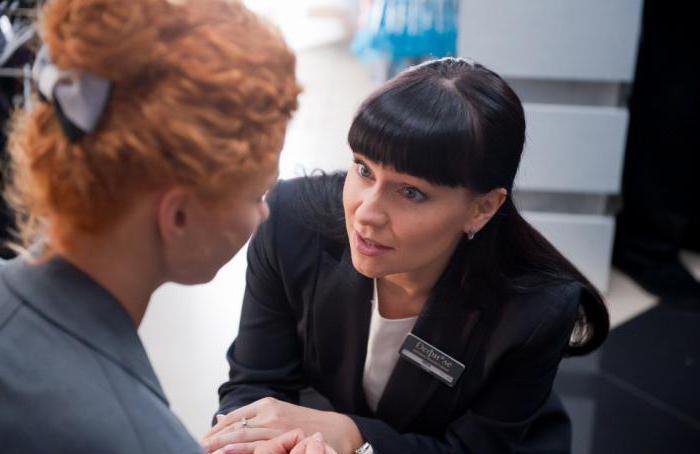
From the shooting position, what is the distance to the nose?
121 centimetres

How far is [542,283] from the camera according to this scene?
1.38 m

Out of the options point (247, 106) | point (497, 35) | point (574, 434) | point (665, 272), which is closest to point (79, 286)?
point (247, 106)

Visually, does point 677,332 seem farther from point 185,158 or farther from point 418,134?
point 185,158

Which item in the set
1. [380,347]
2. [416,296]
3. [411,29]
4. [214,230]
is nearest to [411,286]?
[416,296]

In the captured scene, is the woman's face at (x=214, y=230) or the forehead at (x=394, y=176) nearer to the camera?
the woman's face at (x=214, y=230)

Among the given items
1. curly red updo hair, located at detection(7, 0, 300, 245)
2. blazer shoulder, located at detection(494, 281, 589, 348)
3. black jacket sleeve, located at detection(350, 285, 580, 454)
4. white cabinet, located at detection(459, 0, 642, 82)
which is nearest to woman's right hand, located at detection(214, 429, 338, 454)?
black jacket sleeve, located at detection(350, 285, 580, 454)

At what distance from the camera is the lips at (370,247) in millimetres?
1235

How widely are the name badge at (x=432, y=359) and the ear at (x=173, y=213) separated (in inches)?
27.8

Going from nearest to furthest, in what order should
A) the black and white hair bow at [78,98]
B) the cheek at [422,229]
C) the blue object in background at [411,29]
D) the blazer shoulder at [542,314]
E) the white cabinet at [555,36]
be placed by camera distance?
the black and white hair bow at [78,98], the cheek at [422,229], the blazer shoulder at [542,314], the white cabinet at [555,36], the blue object in background at [411,29]

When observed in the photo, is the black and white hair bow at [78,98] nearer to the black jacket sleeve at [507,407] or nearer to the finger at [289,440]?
the finger at [289,440]

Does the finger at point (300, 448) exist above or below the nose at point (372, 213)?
below

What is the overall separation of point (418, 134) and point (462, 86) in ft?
0.36

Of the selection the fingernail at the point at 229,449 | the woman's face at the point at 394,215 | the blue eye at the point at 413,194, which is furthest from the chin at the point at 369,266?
the fingernail at the point at 229,449

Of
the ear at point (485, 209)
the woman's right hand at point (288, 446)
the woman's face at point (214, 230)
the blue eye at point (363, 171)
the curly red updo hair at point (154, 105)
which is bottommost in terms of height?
the woman's right hand at point (288, 446)
